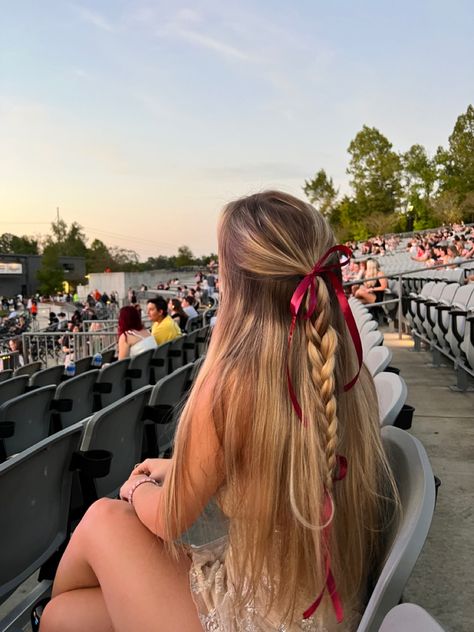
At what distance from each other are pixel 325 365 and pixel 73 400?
3.00 metres

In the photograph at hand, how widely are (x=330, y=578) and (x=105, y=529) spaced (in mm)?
582

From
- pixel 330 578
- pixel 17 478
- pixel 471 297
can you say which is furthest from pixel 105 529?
pixel 471 297

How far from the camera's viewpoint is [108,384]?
4.15m

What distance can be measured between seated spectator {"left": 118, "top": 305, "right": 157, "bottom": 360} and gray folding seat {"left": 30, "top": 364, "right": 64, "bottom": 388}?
0.60m

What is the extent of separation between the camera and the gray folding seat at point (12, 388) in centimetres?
425

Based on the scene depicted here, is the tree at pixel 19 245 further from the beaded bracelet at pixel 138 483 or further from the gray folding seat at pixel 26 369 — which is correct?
the beaded bracelet at pixel 138 483

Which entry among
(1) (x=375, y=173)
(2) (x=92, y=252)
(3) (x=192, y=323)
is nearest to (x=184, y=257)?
(2) (x=92, y=252)

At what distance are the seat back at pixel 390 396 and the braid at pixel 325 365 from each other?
46 centimetres

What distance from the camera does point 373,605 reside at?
920mm

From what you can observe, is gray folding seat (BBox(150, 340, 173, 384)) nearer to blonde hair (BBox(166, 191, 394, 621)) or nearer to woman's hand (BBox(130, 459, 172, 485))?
woman's hand (BBox(130, 459, 172, 485))

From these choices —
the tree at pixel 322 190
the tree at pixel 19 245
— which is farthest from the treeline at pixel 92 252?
the tree at pixel 322 190

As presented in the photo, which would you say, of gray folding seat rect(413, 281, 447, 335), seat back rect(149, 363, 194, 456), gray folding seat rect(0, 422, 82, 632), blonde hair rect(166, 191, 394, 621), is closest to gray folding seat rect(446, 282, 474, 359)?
gray folding seat rect(413, 281, 447, 335)

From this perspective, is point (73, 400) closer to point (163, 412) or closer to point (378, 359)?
point (163, 412)

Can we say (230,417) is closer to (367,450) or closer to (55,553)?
(367,450)
